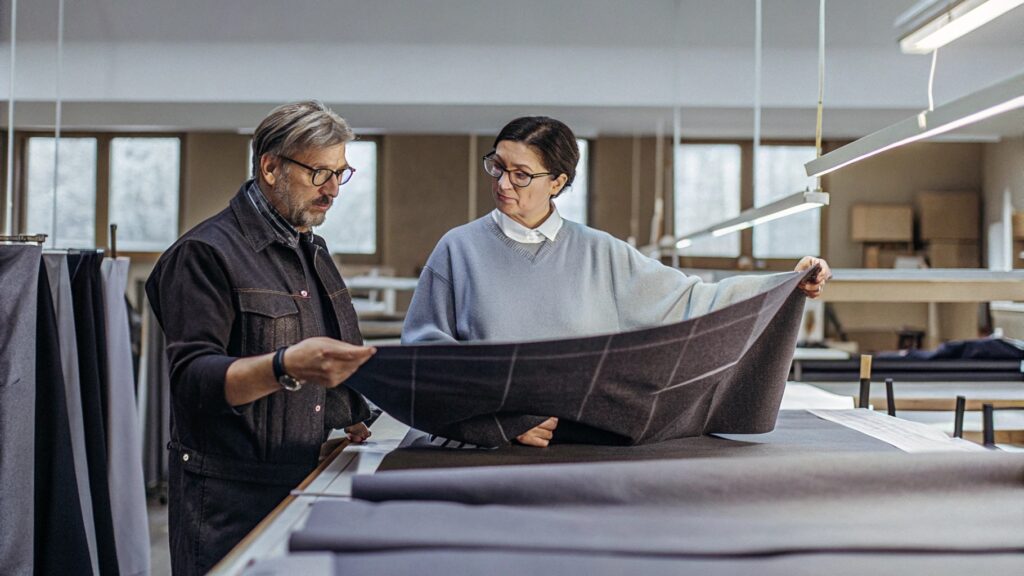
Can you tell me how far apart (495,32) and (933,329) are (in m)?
5.46

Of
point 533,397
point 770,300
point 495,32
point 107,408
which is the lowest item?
point 107,408

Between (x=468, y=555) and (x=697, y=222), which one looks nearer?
(x=468, y=555)

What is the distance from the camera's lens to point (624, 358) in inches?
58.2

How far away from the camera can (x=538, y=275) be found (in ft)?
6.27

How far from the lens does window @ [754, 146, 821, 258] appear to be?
830cm

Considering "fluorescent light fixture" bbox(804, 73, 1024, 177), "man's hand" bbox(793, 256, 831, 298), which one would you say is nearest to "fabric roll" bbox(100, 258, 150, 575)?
"man's hand" bbox(793, 256, 831, 298)

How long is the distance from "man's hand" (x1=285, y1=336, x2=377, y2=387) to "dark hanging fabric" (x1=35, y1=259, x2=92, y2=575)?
1127mm

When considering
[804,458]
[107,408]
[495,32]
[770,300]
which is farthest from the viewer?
[495,32]

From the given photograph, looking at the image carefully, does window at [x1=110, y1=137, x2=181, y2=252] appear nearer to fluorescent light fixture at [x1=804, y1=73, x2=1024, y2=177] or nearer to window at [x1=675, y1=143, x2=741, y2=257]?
window at [x1=675, y1=143, x2=741, y2=257]

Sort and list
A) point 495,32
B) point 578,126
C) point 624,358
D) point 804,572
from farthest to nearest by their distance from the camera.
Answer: point 578,126 < point 495,32 < point 624,358 < point 804,572

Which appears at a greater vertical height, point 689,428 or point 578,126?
point 578,126

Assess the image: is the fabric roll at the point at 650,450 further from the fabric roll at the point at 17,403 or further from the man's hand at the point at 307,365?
the fabric roll at the point at 17,403

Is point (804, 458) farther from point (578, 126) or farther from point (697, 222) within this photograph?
point (697, 222)

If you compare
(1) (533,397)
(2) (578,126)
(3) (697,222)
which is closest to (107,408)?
(1) (533,397)
